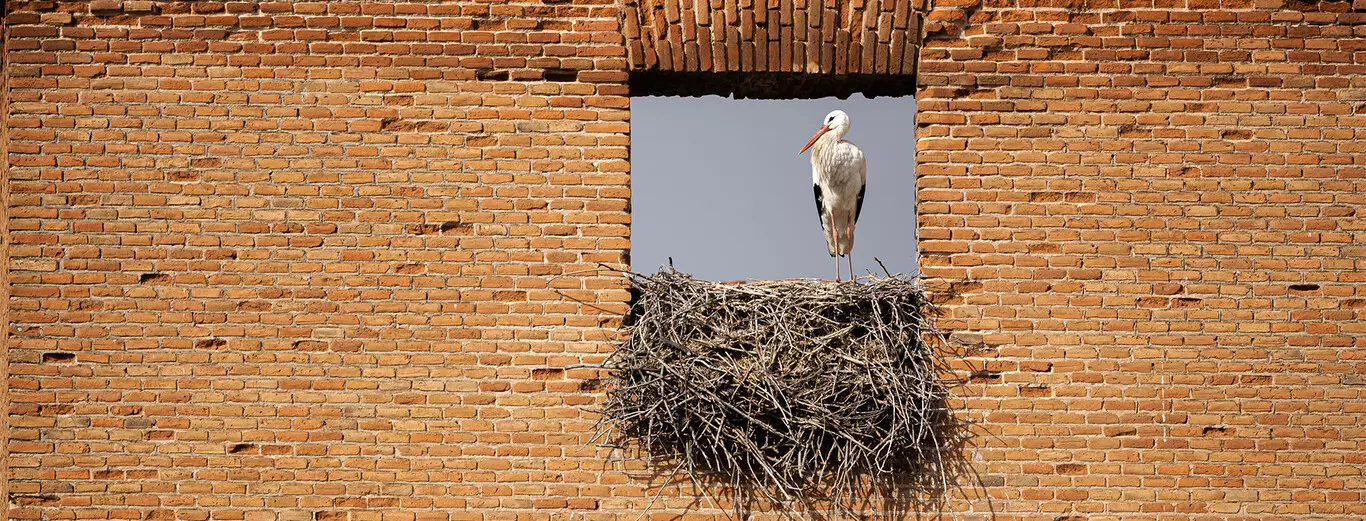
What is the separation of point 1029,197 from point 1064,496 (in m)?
1.56

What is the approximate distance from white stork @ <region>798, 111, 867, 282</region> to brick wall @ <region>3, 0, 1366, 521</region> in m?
0.83

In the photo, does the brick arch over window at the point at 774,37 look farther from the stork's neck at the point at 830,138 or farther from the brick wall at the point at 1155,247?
the stork's neck at the point at 830,138

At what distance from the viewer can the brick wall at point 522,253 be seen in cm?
635

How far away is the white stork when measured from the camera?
24.6 ft

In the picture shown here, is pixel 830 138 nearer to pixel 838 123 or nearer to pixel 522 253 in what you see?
pixel 838 123

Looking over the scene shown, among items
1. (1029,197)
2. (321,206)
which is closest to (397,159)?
(321,206)

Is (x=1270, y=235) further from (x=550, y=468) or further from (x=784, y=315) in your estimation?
(x=550, y=468)

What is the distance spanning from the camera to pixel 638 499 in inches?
251

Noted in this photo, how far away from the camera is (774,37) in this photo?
→ 6805 millimetres

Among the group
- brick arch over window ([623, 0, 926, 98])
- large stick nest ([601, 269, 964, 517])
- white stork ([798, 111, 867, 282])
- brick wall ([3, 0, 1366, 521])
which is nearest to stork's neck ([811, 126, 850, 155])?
white stork ([798, 111, 867, 282])

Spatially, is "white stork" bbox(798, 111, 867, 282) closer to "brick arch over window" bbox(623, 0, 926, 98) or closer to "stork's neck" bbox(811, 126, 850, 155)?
"stork's neck" bbox(811, 126, 850, 155)

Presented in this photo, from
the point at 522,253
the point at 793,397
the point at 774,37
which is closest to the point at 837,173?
the point at 774,37

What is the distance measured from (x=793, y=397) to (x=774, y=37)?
6.47 feet

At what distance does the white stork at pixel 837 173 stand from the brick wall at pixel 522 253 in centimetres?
83
